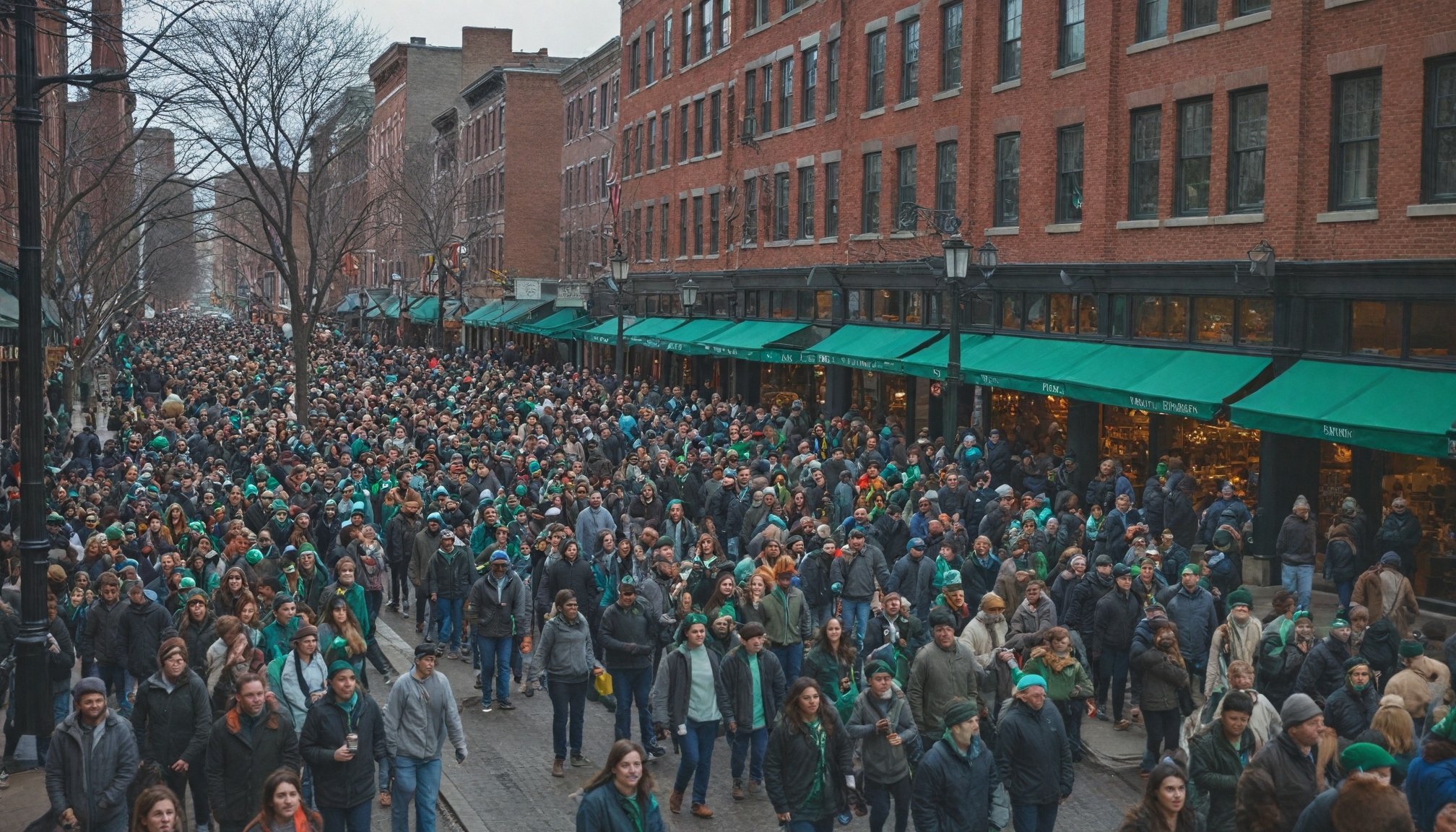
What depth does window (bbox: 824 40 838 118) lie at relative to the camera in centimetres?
3634

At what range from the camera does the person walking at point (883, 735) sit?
9727 millimetres

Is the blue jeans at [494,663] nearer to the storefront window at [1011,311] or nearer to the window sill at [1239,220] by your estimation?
the window sill at [1239,220]

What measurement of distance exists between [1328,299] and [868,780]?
43.7ft

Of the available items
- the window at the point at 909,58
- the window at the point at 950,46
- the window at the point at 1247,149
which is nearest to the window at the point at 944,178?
the window at the point at 950,46

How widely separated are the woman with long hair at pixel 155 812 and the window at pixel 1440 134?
55.0ft

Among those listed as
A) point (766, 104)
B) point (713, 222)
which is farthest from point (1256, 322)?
point (713, 222)

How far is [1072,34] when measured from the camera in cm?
2656

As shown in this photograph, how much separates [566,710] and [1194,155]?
611 inches

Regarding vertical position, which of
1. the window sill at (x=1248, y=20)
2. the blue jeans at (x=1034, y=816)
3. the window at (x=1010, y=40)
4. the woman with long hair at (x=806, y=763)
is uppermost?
the window at (x=1010, y=40)

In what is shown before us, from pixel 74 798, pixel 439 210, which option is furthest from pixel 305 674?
pixel 439 210

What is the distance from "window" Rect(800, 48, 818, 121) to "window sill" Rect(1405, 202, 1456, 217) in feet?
68.7

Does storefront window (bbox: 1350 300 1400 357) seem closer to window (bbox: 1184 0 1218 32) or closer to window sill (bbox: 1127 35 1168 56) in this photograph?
window (bbox: 1184 0 1218 32)

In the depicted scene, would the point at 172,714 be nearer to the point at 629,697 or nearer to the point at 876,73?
the point at 629,697

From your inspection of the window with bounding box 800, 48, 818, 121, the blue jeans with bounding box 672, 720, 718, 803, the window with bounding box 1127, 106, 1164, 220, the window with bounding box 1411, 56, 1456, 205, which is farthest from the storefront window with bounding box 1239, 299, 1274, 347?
the window with bounding box 800, 48, 818, 121
